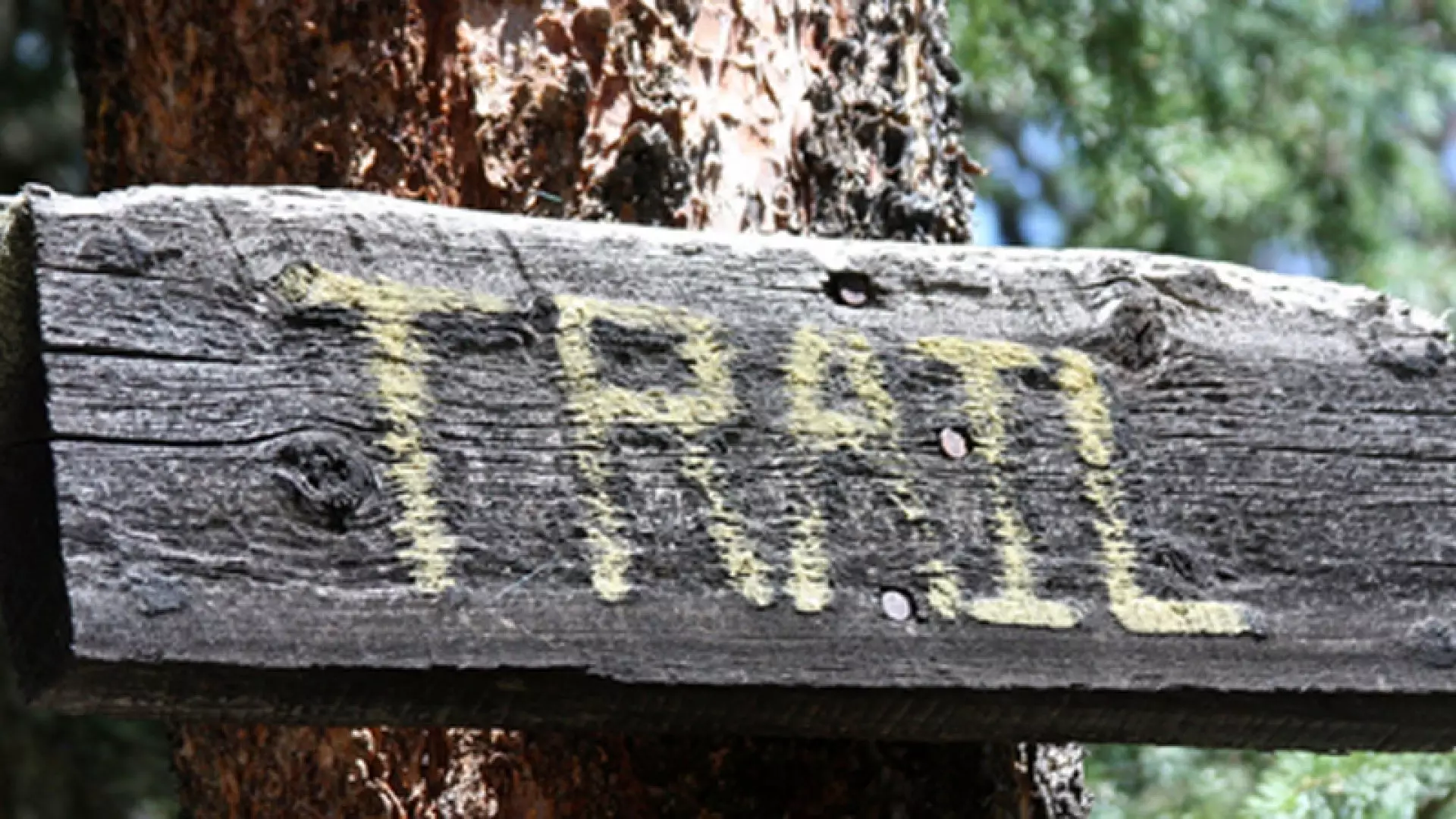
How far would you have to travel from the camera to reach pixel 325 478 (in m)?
1.19

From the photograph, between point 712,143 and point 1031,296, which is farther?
point 712,143

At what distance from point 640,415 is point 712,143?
1.44ft

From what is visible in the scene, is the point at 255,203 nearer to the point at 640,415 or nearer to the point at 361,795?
the point at 640,415

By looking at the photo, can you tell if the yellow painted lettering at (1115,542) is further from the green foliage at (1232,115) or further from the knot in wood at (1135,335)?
the green foliage at (1232,115)

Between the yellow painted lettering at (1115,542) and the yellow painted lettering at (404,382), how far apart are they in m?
0.45

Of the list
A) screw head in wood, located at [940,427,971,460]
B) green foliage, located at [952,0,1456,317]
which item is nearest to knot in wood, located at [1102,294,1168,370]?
screw head in wood, located at [940,427,971,460]

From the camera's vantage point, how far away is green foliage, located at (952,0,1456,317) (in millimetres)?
3453

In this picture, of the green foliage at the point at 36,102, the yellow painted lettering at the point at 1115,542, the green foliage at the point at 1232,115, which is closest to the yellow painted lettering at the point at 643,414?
the yellow painted lettering at the point at 1115,542

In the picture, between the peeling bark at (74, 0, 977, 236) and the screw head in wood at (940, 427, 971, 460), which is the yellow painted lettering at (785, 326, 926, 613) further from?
the peeling bark at (74, 0, 977, 236)

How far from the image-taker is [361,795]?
4.99ft

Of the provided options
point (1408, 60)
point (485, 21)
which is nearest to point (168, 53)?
point (485, 21)

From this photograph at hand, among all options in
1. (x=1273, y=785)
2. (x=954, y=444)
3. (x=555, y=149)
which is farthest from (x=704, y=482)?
(x=1273, y=785)

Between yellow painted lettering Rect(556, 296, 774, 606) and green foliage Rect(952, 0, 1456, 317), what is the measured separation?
197cm

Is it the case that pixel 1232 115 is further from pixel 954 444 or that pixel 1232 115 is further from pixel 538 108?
pixel 954 444
